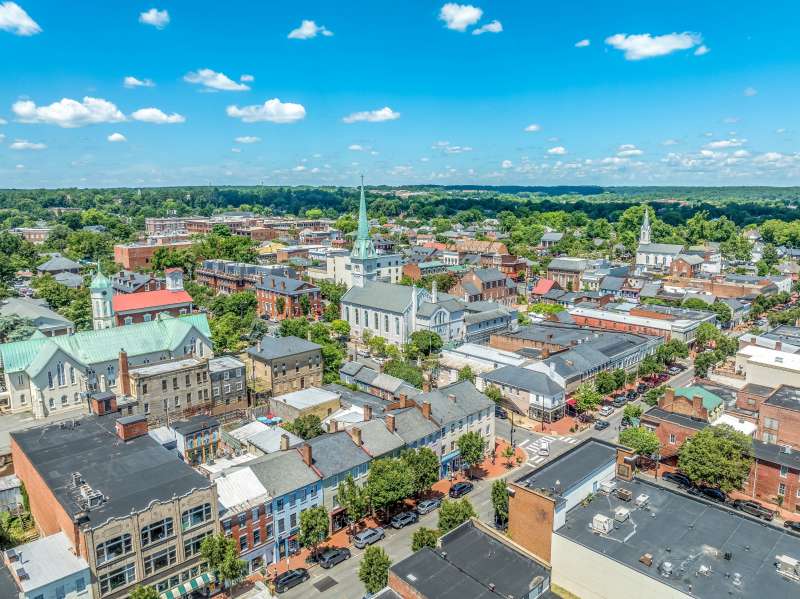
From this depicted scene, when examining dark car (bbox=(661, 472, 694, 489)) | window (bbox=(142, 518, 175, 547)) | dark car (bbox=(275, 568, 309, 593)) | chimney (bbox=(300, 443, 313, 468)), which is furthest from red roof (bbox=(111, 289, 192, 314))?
dark car (bbox=(661, 472, 694, 489))

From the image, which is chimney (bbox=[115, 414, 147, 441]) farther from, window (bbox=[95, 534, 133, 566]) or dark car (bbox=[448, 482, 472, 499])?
dark car (bbox=[448, 482, 472, 499])

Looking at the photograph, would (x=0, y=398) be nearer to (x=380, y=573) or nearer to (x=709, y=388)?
(x=380, y=573)

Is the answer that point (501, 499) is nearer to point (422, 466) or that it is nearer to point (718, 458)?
point (422, 466)

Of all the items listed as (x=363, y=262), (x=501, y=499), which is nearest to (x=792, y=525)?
(x=501, y=499)

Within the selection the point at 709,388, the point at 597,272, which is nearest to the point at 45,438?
the point at 709,388

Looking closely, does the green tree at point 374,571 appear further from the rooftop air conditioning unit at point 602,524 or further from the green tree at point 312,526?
the rooftop air conditioning unit at point 602,524

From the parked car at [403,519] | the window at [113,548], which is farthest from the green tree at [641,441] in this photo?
the window at [113,548]
